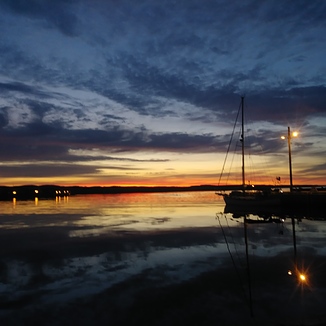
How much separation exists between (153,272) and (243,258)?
5.18m

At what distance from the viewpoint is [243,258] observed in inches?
699

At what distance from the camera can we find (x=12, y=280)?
1409 cm

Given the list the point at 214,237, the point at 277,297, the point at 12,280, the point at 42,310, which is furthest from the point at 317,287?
A: the point at 214,237

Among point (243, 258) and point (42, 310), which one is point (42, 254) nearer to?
point (42, 310)

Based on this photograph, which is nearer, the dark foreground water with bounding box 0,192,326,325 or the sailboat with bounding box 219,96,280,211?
the dark foreground water with bounding box 0,192,326,325

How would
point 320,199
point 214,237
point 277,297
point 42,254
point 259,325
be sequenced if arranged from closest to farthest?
point 259,325 → point 277,297 → point 42,254 → point 214,237 → point 320,199

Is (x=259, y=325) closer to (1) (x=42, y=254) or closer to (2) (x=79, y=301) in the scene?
(2) (x=79, y=301)

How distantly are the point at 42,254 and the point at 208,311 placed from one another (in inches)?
491

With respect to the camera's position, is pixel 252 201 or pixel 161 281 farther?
pixel 252 201

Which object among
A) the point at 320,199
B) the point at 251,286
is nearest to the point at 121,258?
the point at 251,286

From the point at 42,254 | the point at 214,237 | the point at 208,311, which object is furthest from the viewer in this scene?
the point at 214,237

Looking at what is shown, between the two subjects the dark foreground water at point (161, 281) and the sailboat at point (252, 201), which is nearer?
the dark foreground water at point (161, 281)

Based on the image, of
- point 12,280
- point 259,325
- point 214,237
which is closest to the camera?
point 259,325

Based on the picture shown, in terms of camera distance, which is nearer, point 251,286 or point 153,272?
point 251,286
